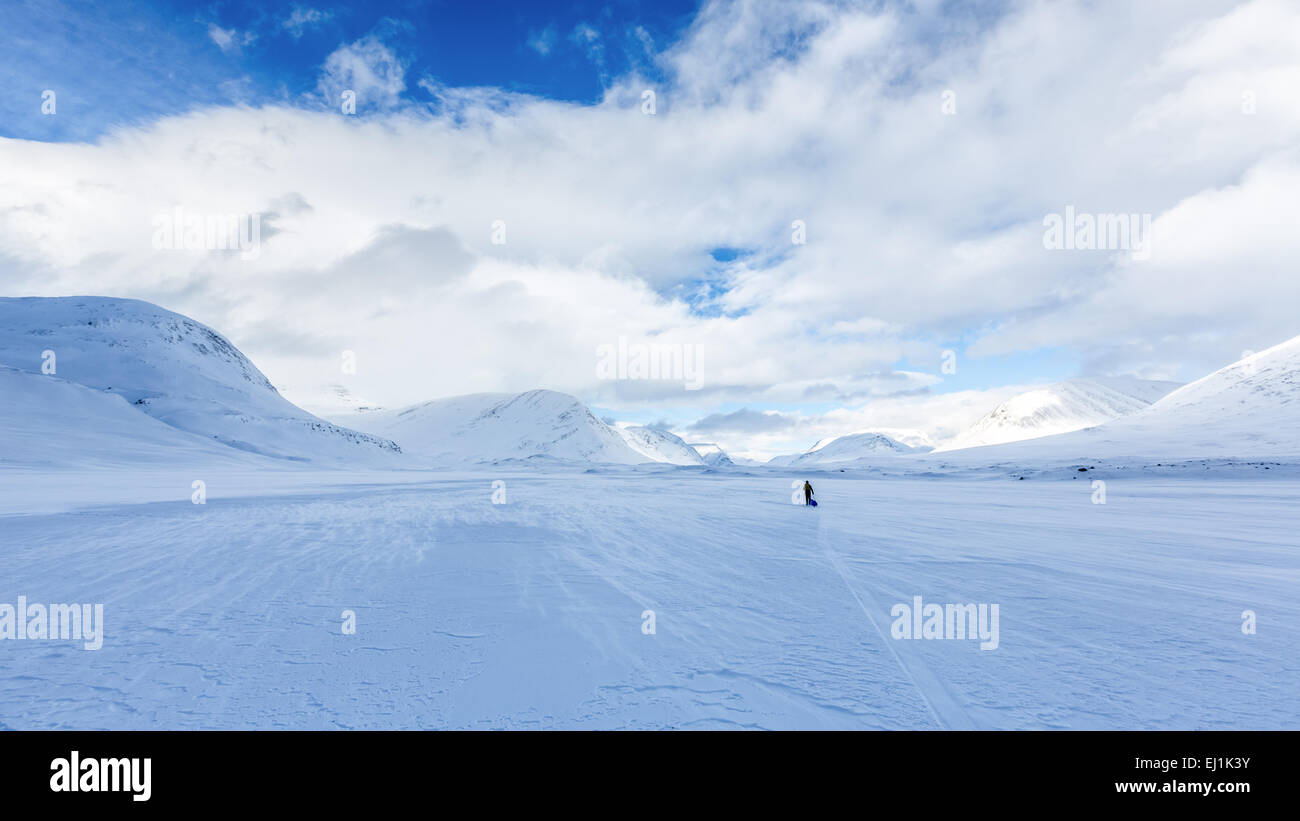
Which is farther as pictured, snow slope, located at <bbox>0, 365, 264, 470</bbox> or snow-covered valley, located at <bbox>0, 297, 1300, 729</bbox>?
snow slope, located at <bbox>0, 365, 264, 470</bbox>

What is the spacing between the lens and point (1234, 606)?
7.60 m

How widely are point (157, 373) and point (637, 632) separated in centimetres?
12873

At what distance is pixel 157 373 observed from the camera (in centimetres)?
9962

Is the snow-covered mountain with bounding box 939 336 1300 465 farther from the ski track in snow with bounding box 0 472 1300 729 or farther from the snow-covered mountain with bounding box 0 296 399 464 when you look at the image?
the snow-covered mountain with bounding box 0 296 399 464

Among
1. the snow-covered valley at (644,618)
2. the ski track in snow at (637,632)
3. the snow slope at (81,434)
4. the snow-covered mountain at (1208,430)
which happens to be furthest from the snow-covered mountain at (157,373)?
the snow-covered mountain at (1208,430)

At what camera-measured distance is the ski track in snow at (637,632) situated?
14.5 feet

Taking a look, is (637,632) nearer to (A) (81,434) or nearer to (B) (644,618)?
(B) (644,618)

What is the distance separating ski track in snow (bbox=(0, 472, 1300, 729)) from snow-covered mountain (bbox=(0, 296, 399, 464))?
8325cm

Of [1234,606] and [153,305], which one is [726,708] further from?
[153,305]

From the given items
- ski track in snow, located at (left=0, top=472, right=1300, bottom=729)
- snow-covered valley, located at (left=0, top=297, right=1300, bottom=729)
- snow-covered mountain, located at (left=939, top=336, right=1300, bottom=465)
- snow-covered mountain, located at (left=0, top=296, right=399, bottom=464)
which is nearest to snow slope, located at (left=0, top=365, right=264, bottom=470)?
snow-covered mountain, located at (left=0, top=296, right=399, bottom=464)

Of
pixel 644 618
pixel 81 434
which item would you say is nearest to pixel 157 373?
pixel 81 434

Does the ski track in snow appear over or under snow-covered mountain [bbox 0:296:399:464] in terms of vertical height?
under

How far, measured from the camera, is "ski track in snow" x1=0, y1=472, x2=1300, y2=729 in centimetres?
442
